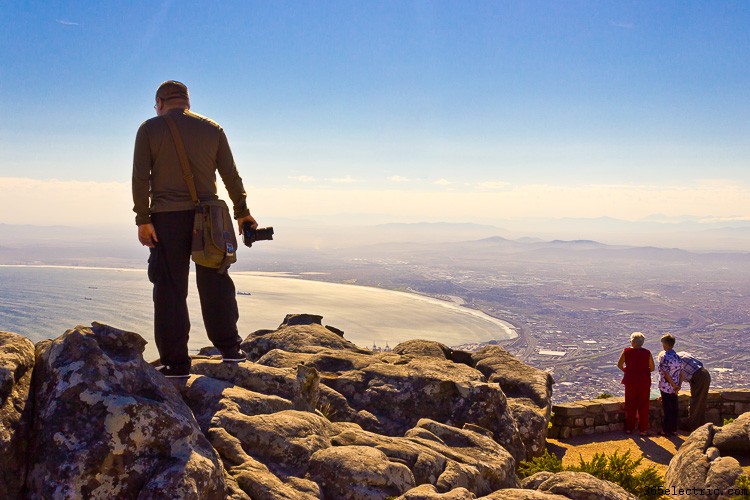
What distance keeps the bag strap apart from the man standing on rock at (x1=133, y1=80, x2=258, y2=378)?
43 mm

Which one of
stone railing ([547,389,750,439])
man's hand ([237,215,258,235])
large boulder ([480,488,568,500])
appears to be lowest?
stone railing ([547,389,750,439])

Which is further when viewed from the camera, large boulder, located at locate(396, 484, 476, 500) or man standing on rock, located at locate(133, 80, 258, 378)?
man standing on rock, located at locate(133, 80, 258, 378)

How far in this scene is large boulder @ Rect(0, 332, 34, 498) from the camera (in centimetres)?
434

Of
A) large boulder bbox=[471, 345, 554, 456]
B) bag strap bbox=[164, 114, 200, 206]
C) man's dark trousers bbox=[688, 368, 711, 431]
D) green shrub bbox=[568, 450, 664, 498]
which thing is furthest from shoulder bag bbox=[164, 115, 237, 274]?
man's dark trousers bbox=[688, 368, 711, 431]

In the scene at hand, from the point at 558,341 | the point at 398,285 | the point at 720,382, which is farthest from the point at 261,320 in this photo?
the point at 398,285

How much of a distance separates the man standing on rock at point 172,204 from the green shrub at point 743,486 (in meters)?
7.00

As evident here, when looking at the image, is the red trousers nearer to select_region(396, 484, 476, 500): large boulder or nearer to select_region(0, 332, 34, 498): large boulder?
select_region(396, 484, 476, 500): large boulder

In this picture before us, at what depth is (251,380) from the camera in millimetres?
7238

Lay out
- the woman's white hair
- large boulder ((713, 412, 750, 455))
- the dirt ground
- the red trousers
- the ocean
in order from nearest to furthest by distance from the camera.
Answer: large boulder ((713, 412, 750, 455)) → the dirt ground → the woman's white hair → the red trousers → the ocean

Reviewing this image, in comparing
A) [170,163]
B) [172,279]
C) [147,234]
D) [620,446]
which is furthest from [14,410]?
[620,446]

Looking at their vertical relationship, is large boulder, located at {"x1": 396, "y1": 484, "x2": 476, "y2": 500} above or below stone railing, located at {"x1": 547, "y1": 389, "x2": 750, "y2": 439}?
above

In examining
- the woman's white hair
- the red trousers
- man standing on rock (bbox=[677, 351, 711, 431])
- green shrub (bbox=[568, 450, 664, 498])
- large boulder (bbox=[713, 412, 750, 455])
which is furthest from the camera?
the red trousers

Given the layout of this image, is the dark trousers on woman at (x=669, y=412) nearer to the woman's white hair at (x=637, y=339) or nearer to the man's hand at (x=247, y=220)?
the woman's white hair at (x=637, y=339)

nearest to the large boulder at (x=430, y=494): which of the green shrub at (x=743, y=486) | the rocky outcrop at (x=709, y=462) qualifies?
the green shrub at (x=743, y=486)
